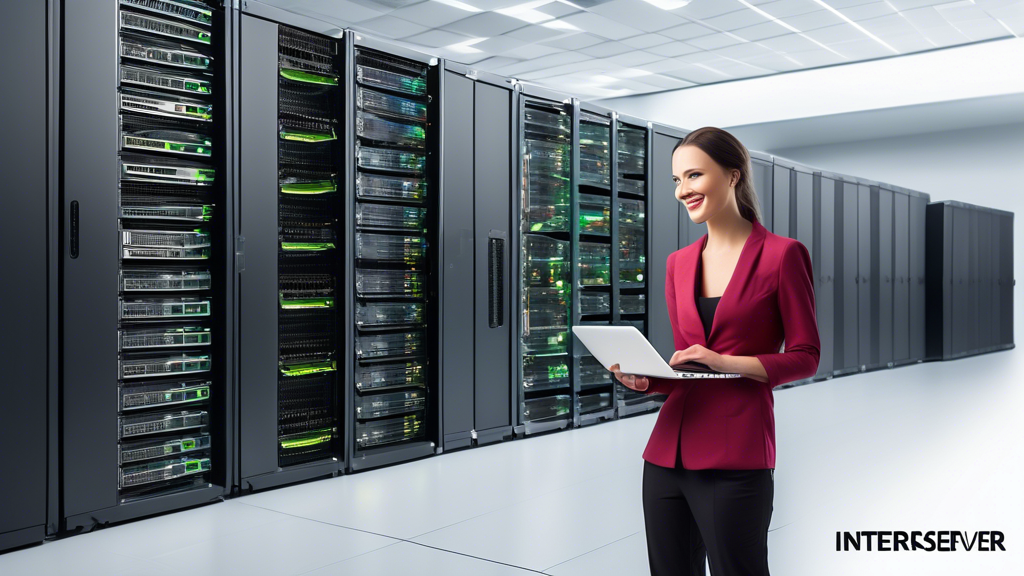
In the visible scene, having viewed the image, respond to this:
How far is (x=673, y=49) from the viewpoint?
11.3 m

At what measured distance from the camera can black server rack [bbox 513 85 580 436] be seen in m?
6.17

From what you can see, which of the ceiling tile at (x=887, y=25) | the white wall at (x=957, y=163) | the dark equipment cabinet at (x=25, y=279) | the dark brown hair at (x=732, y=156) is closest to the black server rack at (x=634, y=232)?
the dark equipment cabinet at (x=25, y=279)

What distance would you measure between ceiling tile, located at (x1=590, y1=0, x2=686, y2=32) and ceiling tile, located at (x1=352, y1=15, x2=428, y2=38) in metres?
2.31

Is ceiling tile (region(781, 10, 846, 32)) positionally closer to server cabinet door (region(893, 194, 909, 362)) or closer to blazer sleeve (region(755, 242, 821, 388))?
server cabinet door (region(893, 194, 909, 362))

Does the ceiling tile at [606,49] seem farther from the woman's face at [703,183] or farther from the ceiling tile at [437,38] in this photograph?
the woman's face at [703,183]

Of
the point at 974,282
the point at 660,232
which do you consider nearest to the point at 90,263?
the point at 660,232

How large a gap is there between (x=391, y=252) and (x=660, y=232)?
3.10 meters

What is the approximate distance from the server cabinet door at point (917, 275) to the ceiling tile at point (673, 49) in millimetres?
4291

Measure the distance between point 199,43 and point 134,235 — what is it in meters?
1.06

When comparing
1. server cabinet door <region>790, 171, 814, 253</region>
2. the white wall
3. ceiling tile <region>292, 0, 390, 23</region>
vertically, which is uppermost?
ceiling tile <region>292, 0, 390, 23</region>

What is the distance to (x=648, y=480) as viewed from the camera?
170 centimetres

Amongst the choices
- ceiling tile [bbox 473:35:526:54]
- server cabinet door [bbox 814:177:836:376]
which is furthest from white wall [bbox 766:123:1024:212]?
ceiling tile [bbox 473:35:526:54]

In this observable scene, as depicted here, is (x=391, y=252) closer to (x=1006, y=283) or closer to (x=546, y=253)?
(x=546, y=253)

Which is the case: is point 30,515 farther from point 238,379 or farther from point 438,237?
point 438,237
